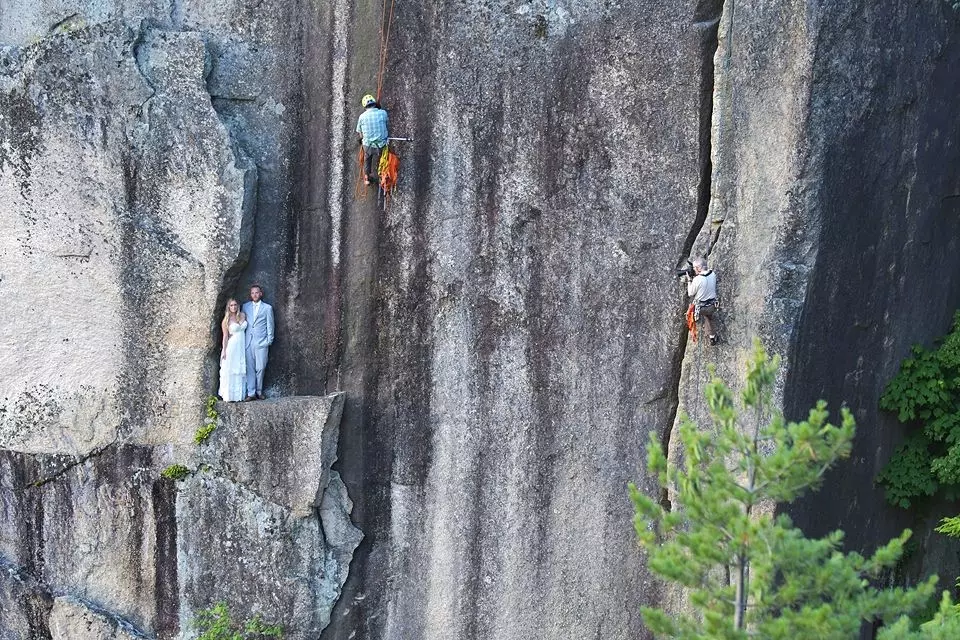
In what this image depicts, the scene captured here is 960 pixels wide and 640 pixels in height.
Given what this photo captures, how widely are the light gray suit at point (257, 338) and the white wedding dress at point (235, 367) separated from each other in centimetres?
7

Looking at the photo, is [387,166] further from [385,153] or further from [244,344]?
[244,344]

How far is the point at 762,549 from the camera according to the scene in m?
6.45

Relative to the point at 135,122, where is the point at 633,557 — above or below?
below

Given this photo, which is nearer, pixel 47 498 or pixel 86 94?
pixel 86 94

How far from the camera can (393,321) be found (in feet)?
33.6

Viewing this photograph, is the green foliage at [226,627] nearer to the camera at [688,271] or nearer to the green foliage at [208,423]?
the green foliage at [208,423]

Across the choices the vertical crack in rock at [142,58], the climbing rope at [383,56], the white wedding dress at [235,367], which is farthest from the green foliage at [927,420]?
the vertical crack in rock at [142,58]

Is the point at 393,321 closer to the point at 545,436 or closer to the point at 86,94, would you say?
the point at 545,436

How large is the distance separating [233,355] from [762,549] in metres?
5.35

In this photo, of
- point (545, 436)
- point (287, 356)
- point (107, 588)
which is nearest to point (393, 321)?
point (287, 356)

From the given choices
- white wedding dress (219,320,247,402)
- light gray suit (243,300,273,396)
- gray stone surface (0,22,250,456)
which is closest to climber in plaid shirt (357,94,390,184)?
gray stone surface (0,22,250,456)

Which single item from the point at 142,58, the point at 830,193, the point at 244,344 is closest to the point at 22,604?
the point at 244,344

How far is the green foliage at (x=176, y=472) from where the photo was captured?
34.0 ft

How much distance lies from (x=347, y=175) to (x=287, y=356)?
175 centimetres
